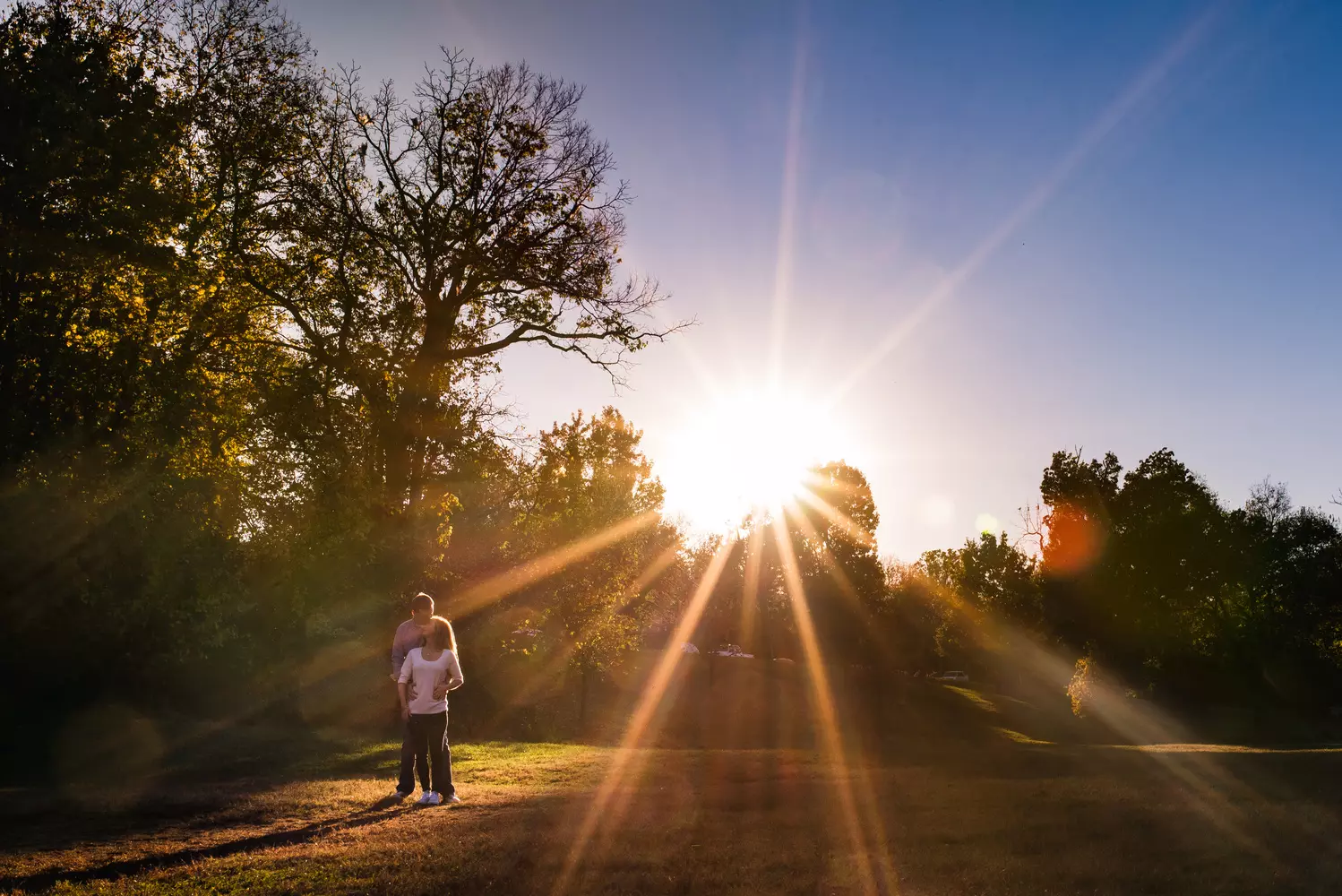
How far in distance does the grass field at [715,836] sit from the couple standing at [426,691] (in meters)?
0.57

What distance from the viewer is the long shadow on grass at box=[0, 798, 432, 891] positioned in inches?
285

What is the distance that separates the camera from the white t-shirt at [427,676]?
11516mm

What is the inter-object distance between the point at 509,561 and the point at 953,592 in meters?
65.8

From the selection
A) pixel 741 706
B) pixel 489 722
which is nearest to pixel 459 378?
pixel 489 722

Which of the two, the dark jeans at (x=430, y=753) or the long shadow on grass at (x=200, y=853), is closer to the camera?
the long shadow on grass at (x=200, y=853)

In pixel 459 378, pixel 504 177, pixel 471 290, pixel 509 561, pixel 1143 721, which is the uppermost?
pixel 504 177

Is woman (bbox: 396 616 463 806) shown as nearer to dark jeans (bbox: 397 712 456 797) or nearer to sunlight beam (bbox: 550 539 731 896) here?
dark jeans (bbox: 397 712 456 797)

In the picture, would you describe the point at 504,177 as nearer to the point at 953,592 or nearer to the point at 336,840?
the point at 336,840

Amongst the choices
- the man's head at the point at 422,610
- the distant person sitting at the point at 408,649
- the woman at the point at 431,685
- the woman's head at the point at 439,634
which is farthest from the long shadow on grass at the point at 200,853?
the man's head at the point at 422,610

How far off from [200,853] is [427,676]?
11.6ft

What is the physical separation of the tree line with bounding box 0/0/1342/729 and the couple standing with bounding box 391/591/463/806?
5405 mm

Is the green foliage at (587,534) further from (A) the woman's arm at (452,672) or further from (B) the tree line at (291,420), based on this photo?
(A) the woman's arm at (452,672)

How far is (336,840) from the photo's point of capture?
897cm

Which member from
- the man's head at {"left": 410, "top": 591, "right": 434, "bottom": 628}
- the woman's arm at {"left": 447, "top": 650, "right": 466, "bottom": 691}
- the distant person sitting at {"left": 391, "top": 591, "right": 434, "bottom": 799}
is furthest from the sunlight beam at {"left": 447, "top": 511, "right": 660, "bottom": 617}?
the woman's arm at {"left": 447, "top": 650, "right": 466, "bottom": 691}
